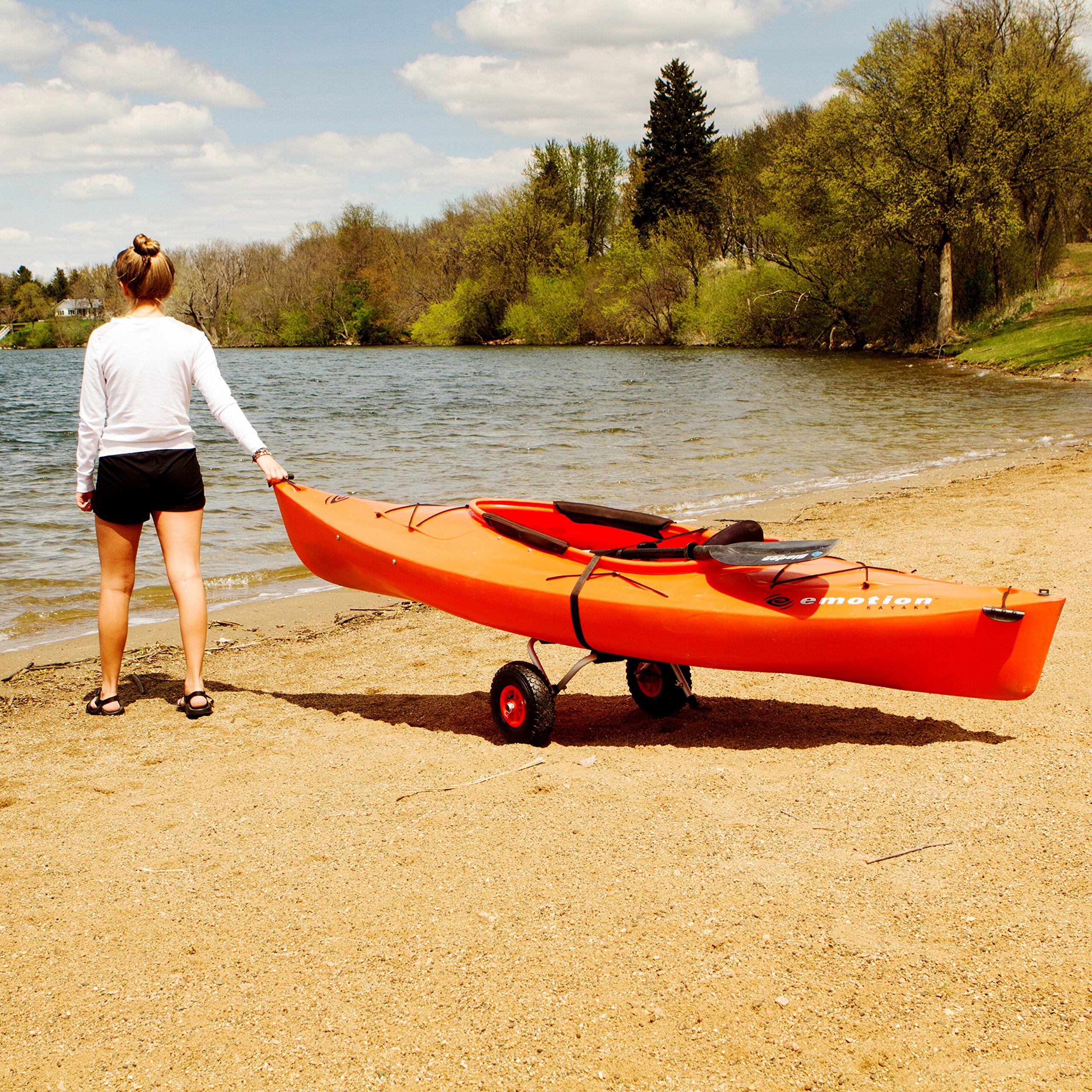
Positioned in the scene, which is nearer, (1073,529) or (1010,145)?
(1073,529)

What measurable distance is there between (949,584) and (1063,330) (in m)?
26.6

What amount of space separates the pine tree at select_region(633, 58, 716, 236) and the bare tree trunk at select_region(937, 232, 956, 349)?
68.8 ft

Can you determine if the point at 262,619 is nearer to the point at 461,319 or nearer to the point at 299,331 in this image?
the point at 461,319

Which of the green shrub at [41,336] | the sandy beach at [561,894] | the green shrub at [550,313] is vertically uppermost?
the green shrub at [41,336]

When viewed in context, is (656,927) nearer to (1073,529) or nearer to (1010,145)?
(1073,529)

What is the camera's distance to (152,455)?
4.01m

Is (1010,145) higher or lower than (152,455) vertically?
higher

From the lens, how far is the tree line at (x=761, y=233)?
2892 centimetres

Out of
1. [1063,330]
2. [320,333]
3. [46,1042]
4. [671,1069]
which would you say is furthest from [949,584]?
[320,333]

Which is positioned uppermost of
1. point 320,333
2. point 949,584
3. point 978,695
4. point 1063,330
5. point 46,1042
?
point 320,333

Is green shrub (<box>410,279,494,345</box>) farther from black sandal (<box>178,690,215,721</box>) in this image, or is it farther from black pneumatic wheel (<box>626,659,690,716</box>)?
black pneumatic wheel (<box>626,659,690,716</box>)

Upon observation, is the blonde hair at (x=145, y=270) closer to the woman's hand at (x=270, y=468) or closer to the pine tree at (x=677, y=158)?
the woman's hand at (x=270, y=468)

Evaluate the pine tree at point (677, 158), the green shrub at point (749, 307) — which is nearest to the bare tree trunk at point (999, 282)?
the green shrub at point (749, 307)

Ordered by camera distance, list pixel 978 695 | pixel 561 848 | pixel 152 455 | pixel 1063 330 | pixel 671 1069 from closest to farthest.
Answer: pixel 671 1069 → pixel 561 848 → pixel 978 695 → pixel 152 455 → pixel 1063 330
